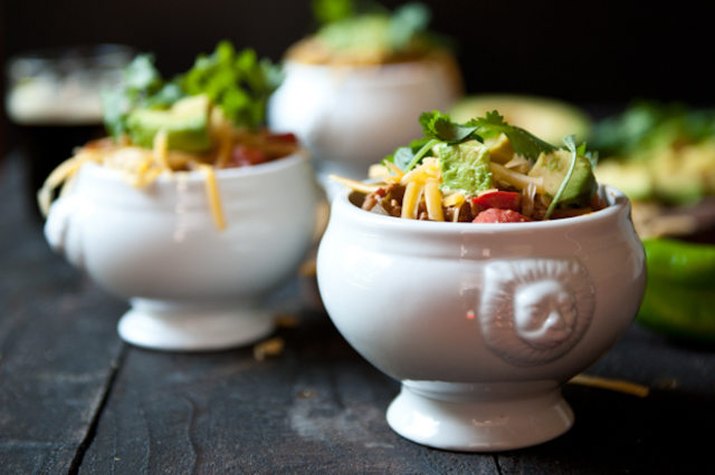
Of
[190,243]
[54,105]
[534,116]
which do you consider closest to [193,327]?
[190,243]

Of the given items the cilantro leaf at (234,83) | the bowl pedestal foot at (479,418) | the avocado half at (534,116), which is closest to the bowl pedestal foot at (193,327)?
the cilantro leaf at (234,83)

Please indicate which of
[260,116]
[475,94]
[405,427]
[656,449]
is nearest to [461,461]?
[405,427]

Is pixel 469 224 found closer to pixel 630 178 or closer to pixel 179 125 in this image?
pixel 179 125

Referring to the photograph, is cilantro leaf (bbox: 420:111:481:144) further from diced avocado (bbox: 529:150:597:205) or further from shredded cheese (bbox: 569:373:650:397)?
shredded cheese (bbox: 569:373:650:397)

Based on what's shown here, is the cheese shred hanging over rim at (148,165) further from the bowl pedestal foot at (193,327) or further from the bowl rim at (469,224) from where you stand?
the bowl rim at (469,224)

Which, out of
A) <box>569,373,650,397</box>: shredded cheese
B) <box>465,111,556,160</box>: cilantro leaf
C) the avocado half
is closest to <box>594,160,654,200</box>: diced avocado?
the avocado half
